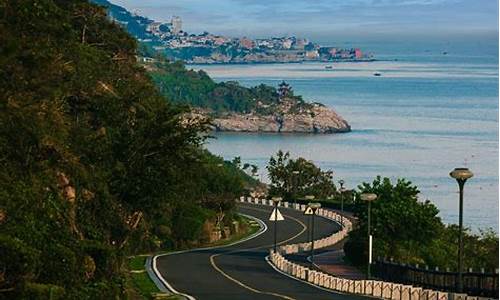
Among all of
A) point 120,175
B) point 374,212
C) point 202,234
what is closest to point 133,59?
point 202,234

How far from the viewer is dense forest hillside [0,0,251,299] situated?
23.6m

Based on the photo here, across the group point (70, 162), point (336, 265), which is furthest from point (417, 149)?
point (70, 162)

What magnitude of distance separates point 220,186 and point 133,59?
7.89 m

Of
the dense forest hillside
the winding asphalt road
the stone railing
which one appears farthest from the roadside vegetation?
the dense forest hillside

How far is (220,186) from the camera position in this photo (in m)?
63.9

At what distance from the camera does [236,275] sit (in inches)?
1474

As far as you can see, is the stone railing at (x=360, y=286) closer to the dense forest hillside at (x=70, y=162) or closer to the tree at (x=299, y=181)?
the dense forest hillside at (x=70, y=162)

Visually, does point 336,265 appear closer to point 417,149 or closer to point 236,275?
point 236,275

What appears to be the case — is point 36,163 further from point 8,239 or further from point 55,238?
point 8,239

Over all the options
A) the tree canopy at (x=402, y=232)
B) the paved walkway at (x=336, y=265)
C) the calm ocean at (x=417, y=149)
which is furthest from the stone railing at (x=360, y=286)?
the calm ocean at (x=417, y=149)

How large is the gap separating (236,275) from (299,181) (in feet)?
155

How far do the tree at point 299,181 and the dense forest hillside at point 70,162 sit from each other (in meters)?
39.2

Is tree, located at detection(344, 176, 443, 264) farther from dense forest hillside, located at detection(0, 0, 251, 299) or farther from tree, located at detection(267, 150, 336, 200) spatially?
tree, located at detection(267, 150, 336, 200)

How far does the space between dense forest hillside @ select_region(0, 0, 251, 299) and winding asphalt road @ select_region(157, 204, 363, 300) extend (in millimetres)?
1983
